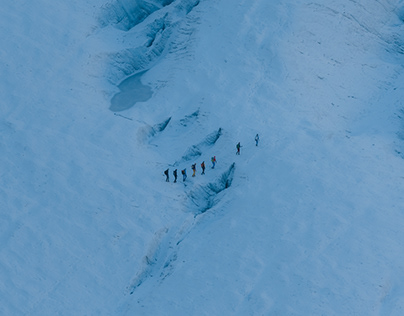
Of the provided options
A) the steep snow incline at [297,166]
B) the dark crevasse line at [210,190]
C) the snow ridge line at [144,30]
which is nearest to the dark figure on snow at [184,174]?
the dark crevasse line at [210,190]

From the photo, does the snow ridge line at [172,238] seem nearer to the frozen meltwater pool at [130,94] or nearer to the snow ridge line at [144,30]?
the frozen meltwater pool at [130,94]

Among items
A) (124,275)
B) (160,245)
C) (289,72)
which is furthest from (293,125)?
(124,275)

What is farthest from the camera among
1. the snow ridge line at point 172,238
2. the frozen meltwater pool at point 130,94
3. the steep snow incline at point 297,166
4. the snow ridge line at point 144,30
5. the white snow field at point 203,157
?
the snow ridge line at point 144,30

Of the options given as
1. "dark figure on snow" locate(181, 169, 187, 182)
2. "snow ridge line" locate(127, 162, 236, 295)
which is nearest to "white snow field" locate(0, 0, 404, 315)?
"snow ridge line" locate(127, 162, 236, 295)

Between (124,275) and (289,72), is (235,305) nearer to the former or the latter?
(124,275)

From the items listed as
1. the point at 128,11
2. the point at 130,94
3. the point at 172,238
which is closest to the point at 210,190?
the point at 172,238

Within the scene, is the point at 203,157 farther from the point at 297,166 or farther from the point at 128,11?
the point at 128,11
